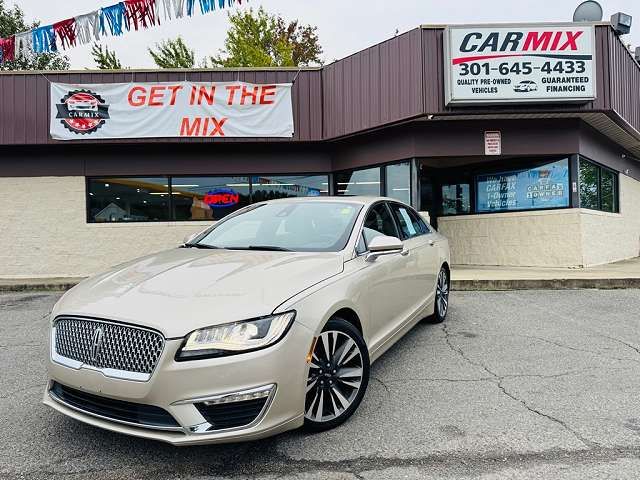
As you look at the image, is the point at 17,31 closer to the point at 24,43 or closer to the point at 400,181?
the point at 24,43

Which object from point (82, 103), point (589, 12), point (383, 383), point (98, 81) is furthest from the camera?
point (98, 81)

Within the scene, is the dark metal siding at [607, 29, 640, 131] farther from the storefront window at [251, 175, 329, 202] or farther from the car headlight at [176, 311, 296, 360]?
the car headlight at [176, 311, 296, 360]

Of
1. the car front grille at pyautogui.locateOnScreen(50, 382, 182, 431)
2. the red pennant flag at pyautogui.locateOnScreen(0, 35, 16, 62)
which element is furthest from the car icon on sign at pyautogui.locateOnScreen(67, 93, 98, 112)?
the car front grille at pyautogui.locateOnScreen(50, 382, 182, 431)

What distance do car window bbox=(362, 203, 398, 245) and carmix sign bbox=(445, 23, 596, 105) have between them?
18.1 feet

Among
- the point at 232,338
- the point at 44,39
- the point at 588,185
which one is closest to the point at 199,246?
the point at 232,338

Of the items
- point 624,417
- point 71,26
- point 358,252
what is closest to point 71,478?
point 358,252

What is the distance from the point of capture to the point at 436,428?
304cm

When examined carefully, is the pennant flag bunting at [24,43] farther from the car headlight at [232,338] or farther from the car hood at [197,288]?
the car headlight at [232,338]

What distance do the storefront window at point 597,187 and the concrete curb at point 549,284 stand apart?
2.48m

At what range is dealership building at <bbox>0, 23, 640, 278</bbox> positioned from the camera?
918 cm

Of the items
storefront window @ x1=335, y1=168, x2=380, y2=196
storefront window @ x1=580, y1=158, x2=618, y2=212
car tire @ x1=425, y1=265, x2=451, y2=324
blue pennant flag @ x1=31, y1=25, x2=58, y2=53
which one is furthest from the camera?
storefront window @ x1=335, y1=168, x2=380, y2=196

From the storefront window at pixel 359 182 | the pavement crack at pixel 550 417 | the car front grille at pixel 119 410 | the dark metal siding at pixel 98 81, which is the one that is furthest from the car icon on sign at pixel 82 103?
the pavement crack at pixel 550 417

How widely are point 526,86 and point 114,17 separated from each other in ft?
28.9

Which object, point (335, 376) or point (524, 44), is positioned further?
point (524, 44)
